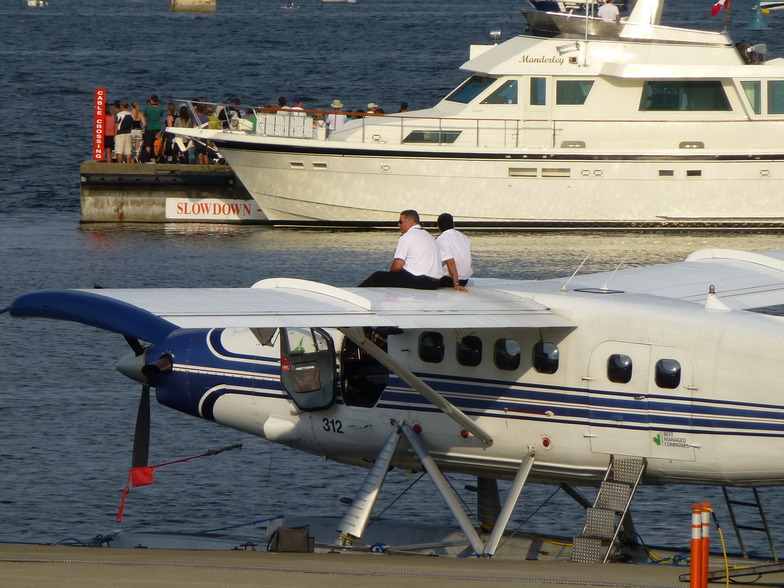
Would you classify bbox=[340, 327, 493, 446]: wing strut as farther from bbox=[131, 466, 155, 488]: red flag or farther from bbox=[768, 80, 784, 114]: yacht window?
bbox=[768, 80, 784, 114]: yacht window

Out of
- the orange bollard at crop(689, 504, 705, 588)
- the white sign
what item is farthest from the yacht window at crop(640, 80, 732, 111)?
the orange bollard at crop(689, 504, 705, 588)

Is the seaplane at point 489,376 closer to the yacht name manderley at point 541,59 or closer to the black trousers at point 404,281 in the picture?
the black trousers at point 404,281

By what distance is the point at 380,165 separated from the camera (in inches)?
1184

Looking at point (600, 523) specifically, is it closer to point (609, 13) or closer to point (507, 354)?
point (507, 354)

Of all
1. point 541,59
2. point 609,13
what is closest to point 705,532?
point 541,59

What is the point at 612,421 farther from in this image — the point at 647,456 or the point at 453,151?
the point at 453,151

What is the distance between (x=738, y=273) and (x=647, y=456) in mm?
3236

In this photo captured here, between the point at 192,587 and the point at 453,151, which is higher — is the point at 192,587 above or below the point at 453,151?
below

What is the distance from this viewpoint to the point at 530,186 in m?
30.3

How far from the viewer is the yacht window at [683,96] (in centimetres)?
2981

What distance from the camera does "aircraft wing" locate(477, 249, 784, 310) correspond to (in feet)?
43.0

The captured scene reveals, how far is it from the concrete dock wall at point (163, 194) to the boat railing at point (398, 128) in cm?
183

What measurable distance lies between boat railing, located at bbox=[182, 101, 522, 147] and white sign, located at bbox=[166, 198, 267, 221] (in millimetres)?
2298

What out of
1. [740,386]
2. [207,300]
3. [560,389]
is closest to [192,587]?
[207,300]
